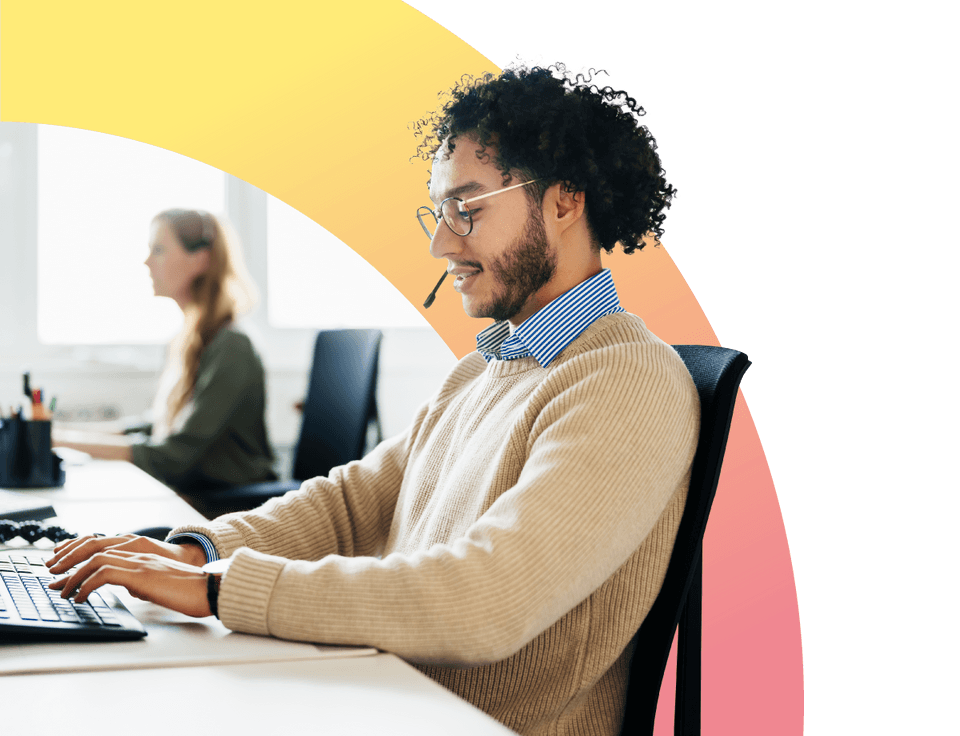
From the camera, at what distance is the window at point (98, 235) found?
4031mm

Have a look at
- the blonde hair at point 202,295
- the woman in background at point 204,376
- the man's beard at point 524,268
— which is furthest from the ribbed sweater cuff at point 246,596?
the blonde hair at point 202,295

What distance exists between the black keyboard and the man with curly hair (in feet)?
0.11

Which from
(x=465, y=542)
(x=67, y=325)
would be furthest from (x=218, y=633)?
(x=67, y=325)

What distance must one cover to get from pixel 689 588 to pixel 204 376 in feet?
7.06

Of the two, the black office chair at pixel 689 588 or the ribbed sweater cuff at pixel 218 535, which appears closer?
the black office chair at pixel 689 588

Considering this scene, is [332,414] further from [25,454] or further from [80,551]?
[80,551]

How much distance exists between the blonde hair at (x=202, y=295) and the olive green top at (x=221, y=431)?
0.05m

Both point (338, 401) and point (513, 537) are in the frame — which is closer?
point (513, 537)

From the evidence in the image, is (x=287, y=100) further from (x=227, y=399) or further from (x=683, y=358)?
(x=683, y=358)

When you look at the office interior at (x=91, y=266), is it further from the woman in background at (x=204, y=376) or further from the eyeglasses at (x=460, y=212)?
the eyeglasses at (x=460, y=212)

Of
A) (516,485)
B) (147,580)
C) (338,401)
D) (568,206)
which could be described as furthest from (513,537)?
(338,401)

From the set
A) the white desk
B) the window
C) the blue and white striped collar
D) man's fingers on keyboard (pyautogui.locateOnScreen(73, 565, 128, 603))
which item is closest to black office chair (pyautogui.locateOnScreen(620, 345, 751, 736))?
the blue and white striped collar

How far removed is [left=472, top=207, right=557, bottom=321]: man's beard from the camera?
51.3 inches

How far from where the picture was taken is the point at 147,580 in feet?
3.11
